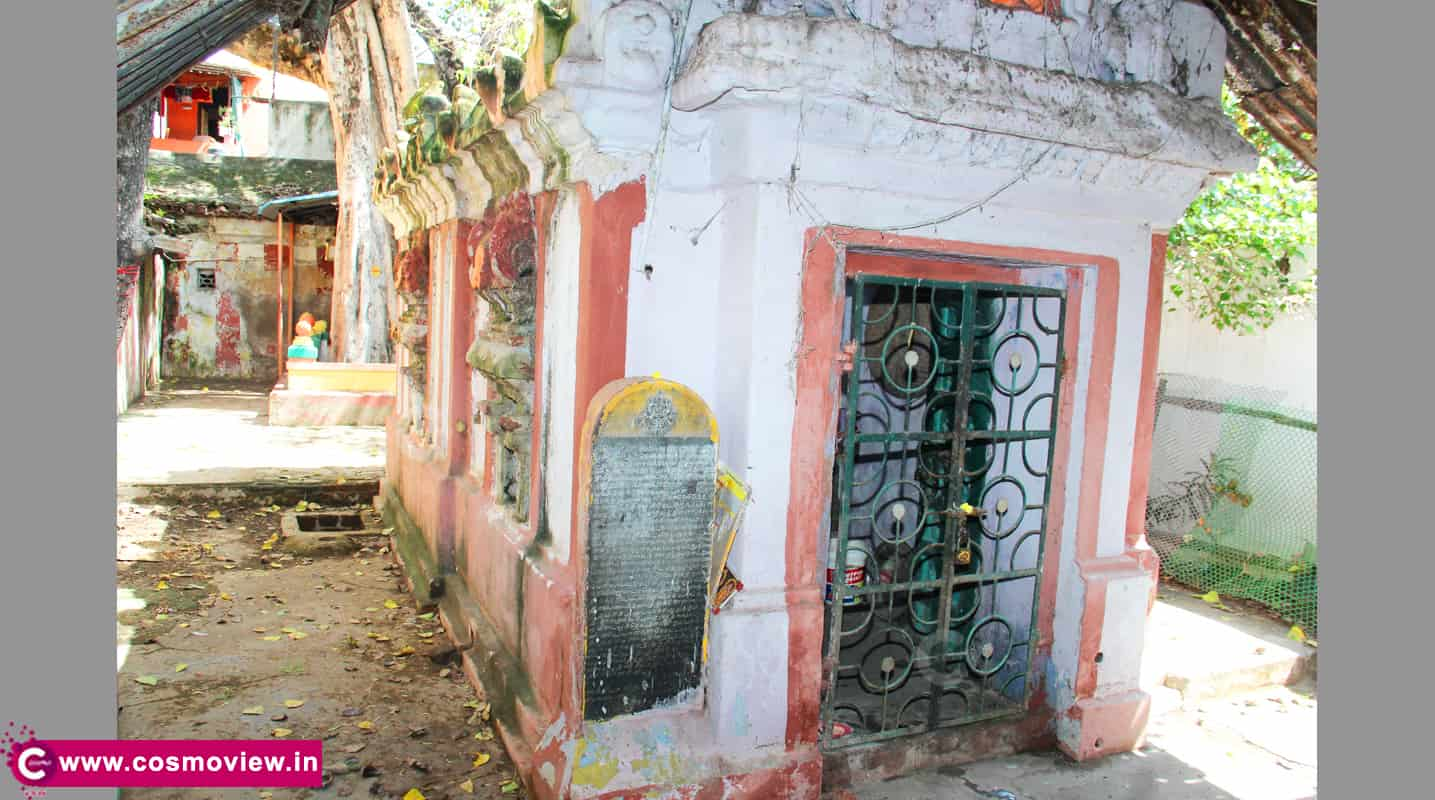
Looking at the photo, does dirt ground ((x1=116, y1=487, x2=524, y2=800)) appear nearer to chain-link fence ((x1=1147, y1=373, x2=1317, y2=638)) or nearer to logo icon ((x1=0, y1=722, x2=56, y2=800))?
logo icon ((x1=0, y1=722, x2=56, y2=800))

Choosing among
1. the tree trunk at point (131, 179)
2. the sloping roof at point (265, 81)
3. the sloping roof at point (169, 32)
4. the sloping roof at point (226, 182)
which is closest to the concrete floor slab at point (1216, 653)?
the sloping roof at point (169, 32)

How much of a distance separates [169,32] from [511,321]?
1926 mm

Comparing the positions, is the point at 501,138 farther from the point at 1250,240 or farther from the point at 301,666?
the point at 1250,240

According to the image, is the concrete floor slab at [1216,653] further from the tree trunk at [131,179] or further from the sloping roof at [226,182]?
the sloping roof at [226,182]

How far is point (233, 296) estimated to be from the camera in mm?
20516

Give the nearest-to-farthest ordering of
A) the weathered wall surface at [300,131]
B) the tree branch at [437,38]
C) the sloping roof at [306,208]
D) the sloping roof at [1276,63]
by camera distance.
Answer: the sloping roof at [1276,63] → the tree branch at [437,38] → the sloping roof at [306,208] → the weathered wall surface at [300,131]

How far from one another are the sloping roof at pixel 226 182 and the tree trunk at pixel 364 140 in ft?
14.6

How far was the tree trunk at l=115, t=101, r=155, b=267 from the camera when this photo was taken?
5.60 metres

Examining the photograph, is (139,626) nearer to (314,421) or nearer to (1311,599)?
(1311,599)

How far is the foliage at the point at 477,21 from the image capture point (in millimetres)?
13000

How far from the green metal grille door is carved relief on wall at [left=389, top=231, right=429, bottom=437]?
3.95 meters

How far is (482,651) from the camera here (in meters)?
5.29

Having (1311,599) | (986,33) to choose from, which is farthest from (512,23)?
(1311,599)

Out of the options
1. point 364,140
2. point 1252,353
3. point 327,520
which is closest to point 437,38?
point 364,140
